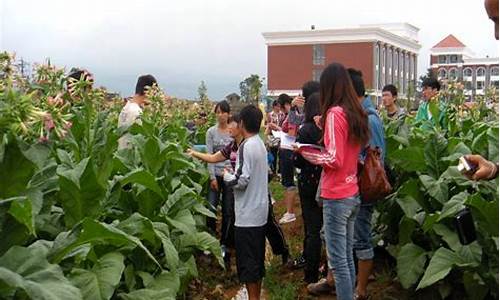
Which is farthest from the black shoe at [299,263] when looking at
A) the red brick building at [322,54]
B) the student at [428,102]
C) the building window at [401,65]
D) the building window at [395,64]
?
the building window at [401,65]

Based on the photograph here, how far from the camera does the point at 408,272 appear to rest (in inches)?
199

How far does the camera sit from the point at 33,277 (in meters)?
2.77

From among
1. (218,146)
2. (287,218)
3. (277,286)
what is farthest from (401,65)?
(277,286)

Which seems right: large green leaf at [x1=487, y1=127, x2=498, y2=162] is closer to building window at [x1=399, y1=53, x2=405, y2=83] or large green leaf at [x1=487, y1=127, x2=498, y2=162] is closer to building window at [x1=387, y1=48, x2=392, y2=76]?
building window at [x1=387, y1=48, x2=392, y2=76]

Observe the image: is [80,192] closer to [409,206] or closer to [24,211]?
[24,211]

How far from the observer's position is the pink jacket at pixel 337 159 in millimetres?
4703

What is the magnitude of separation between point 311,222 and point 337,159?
1376mm

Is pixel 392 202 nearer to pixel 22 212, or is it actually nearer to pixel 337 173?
pixel 337 173

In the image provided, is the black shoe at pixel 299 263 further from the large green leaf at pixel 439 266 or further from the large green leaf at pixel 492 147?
the large green leaf at pixel 492 147

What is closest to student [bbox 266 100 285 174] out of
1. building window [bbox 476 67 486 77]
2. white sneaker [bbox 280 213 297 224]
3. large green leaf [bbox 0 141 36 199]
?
white sneaker [bbox 280 213 297 224]

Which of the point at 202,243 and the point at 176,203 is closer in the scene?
the point at 176,203

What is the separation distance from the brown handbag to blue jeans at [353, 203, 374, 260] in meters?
0.35

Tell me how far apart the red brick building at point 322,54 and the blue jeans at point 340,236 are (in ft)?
261

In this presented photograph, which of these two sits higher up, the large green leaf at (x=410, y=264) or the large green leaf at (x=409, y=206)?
the large green leaf at (x=409, y=206)
